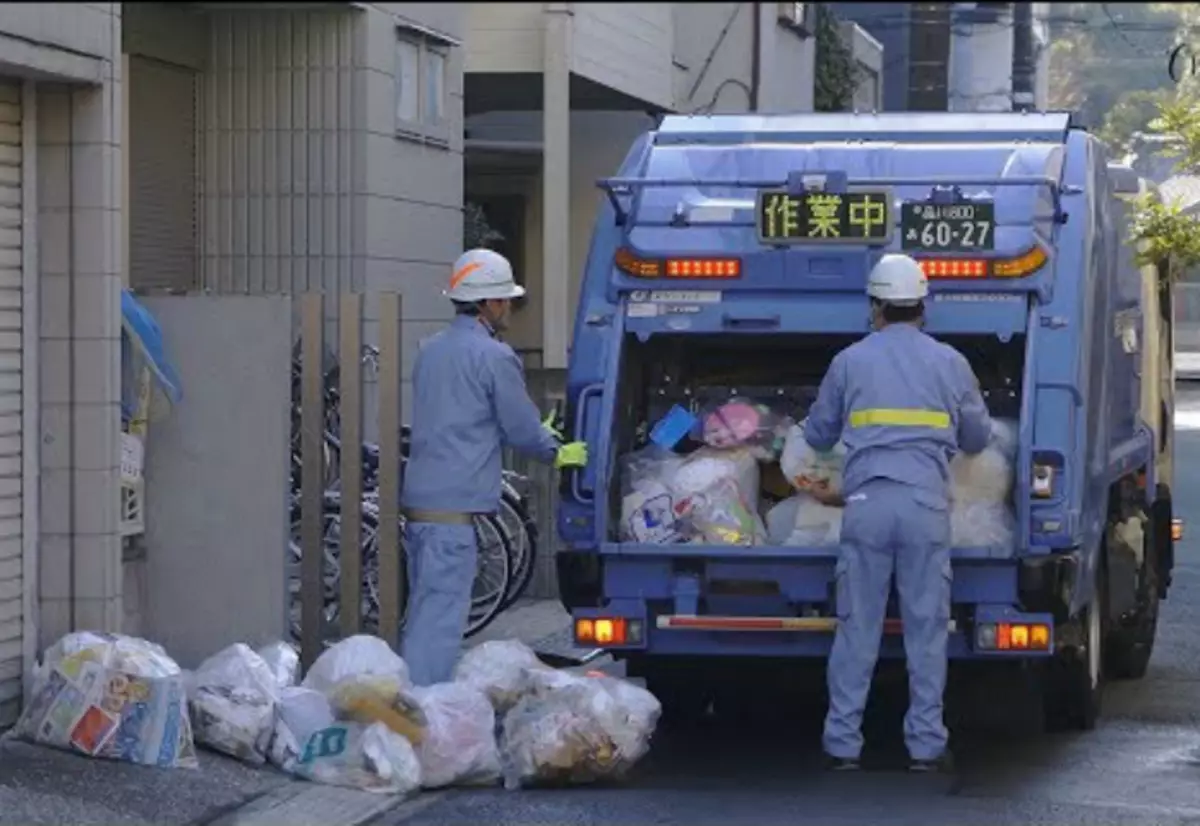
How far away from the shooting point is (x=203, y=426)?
31.8ft

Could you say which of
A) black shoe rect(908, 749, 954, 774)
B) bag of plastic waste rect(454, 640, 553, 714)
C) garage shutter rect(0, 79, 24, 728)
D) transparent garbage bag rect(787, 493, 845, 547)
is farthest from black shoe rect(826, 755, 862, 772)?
garage shutter rect(0, 79, 24, 728)

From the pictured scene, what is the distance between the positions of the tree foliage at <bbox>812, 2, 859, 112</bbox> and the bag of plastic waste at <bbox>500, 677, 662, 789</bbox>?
1822 cm

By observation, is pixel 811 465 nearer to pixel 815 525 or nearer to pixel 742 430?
pixel 815 525

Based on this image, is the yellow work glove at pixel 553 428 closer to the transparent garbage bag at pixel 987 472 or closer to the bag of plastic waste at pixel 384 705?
the bag of plastic waste at pixel 384 705

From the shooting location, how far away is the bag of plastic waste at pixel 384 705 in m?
8.59

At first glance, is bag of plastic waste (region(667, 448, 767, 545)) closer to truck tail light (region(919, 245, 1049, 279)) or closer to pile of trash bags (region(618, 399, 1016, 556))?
pile of trash bags (region(618, 399, 1016, 556))

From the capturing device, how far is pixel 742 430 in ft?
30.7

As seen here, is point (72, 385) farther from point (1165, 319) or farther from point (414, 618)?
point (1165, 319)

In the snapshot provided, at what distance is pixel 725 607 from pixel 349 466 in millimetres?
1797

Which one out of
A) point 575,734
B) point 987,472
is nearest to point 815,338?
point 987,472

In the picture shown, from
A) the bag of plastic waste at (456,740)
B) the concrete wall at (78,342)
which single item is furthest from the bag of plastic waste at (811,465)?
the concrete wall at (78,342)

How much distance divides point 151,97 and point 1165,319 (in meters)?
5.49

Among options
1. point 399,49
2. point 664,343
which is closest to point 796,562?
point 664,343

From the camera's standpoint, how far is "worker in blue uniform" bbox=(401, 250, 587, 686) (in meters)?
9.20
